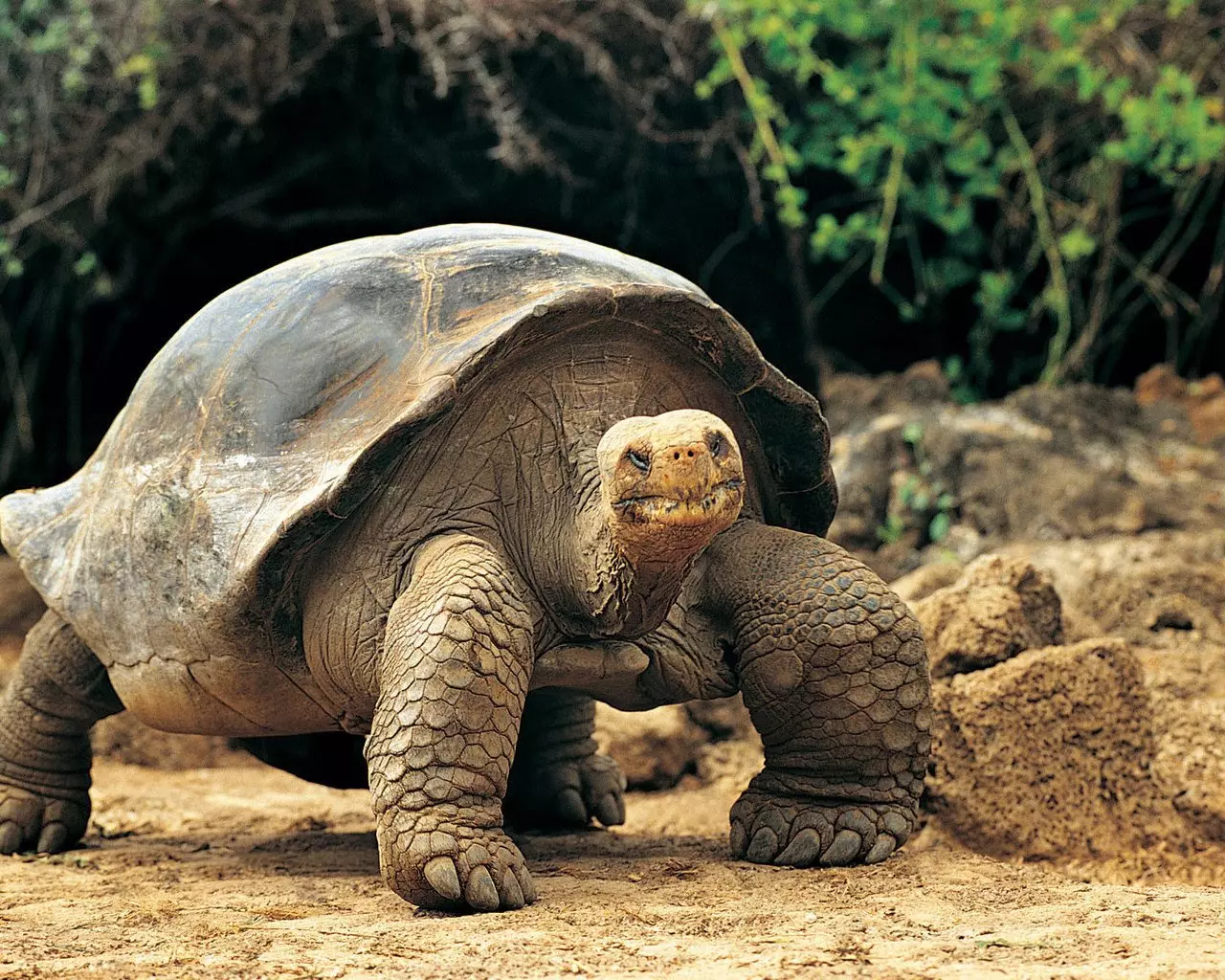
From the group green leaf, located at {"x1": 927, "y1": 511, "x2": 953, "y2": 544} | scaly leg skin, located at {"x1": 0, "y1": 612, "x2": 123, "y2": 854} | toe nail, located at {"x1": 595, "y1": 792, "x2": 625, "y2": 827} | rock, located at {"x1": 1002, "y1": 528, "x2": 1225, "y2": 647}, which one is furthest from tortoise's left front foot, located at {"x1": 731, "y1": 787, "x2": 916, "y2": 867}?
green leaf, located at {"x1": 927, "y1": 511, "x2": 953, "y2": 544}

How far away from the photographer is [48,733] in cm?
404

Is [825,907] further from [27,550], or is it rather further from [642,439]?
[27,550]

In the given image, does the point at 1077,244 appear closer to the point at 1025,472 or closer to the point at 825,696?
the point at 1025,472

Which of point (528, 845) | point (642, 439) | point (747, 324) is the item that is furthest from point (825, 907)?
point (747, 324)

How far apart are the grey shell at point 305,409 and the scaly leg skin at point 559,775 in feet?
3.09

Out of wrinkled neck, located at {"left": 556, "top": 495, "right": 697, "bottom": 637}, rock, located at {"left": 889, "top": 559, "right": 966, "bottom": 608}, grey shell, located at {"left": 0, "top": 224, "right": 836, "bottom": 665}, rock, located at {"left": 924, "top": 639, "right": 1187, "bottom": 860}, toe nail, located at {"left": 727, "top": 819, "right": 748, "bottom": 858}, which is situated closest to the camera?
wrinkled neck, located at {"left": 556, "top": 495, "right": 697, "bottom": 637}

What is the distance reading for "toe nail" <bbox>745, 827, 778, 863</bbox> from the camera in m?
3.29

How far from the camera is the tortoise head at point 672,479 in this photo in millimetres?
2643

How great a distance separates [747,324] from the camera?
22.6 feet

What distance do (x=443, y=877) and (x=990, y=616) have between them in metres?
1.69

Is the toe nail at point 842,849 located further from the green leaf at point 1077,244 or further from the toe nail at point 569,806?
the green leaf at point 1077,244

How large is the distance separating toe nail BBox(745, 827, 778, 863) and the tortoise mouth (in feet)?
3.06

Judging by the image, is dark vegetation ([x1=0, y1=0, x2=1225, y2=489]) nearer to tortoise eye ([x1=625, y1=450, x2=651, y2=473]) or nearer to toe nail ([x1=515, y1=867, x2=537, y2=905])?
tortoise eye ([x1=625, y1=450, x2=651, y2=473])

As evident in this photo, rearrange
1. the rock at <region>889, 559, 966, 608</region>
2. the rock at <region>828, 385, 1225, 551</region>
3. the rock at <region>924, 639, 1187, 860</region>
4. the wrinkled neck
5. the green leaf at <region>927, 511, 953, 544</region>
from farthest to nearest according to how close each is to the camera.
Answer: the green leaf at <region>927, 511, 953, 544</region>
the rock at <region>828, 385, 1225, 551</region>
the rock at <region>889, 559, 966, 608</region>
the rock at <region>924, 639, 1187, 860</region>
the wrinkled neck
